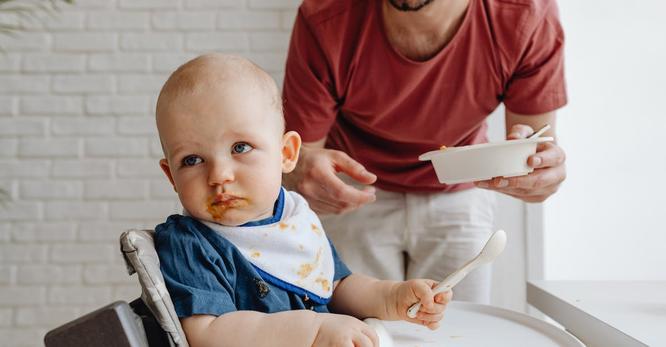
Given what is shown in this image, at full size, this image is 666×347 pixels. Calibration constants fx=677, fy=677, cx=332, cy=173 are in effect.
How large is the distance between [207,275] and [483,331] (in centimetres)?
41

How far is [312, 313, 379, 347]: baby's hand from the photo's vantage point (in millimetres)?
807

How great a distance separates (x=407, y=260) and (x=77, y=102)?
1670mm

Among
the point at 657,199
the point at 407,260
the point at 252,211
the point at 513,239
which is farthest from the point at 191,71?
the point at 657,199

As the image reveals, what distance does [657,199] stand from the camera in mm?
2328

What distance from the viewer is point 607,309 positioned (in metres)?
1.08

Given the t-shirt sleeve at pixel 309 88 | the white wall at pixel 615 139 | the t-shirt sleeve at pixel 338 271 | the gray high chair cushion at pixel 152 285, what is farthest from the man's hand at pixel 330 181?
the white wall at pixel 615 139

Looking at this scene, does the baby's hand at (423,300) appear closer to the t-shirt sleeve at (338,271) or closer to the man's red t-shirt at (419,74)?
the t-shirt sleeve at (338,271)

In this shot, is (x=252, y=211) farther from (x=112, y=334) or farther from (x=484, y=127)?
(x=484, y=127)

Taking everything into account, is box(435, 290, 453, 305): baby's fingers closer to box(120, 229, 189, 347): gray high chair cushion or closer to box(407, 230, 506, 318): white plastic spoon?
box(407, 230, 506, 318): white plastic spoon

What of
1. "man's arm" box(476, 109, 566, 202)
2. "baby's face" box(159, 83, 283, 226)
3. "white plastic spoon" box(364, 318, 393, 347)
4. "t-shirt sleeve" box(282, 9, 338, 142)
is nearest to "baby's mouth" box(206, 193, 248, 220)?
"baby's face" box(159, 83, 283, 226)

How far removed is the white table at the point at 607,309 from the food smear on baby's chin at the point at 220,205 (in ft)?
1.81

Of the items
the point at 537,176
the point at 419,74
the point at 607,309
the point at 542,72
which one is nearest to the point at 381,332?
the point at 607,309

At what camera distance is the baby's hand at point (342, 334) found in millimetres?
807

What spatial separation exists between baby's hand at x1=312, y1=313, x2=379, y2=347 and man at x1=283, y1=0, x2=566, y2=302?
1.62 ft
